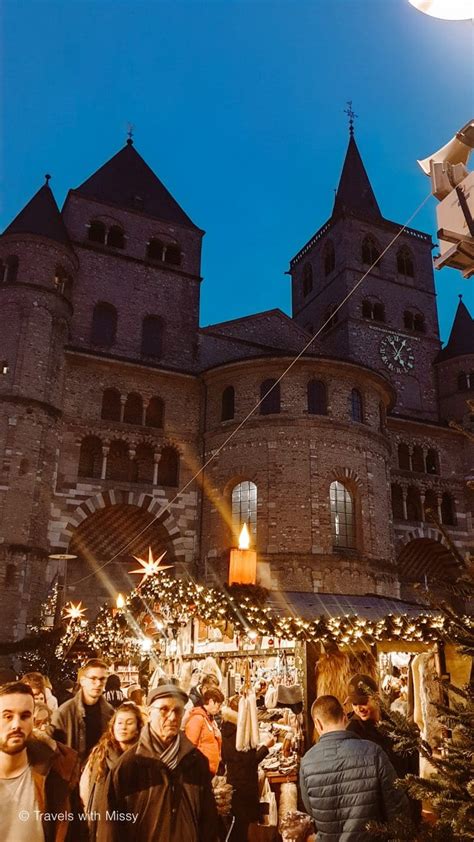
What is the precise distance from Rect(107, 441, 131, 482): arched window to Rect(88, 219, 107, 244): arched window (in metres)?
10.5

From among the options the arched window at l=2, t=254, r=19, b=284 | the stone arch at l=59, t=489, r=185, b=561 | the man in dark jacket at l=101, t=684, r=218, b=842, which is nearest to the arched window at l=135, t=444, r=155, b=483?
the stone arch at l=59, t=489, r=185, b=561

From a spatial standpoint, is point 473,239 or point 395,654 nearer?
point 473,239

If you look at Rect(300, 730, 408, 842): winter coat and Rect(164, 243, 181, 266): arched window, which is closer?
Rect(300, 730, 408, 842): winter coat

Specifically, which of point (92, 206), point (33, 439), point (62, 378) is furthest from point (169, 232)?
point (33, 439)

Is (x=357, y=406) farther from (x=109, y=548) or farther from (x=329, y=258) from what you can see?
(x=329, y=258)

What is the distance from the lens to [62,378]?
2367 centimetres

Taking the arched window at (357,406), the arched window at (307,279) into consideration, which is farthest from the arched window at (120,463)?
the arched window at (307,279)

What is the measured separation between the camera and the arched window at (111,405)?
80.2 feet

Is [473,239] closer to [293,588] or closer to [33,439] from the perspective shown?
[293,588]

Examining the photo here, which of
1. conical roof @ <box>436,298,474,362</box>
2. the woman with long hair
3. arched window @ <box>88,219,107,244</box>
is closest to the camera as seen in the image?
the woman with long hair

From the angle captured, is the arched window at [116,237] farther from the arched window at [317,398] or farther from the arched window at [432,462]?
the arched window at [432,462]

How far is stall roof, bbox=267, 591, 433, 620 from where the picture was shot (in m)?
16.4

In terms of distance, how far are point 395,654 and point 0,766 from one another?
7.92 m

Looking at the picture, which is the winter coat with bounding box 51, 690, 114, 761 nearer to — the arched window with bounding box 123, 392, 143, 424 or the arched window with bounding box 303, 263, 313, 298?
the arched window with bounding box 123, 392, 143, 424
